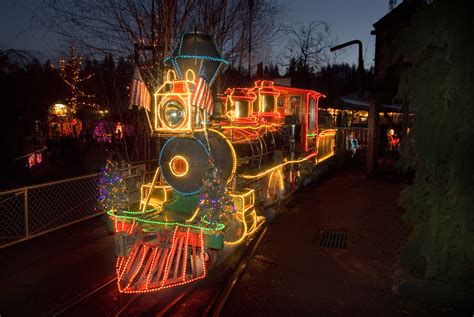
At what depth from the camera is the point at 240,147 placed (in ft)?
21.9

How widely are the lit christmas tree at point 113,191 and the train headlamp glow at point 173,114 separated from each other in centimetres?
118

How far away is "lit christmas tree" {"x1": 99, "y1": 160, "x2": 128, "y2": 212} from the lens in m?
5.47

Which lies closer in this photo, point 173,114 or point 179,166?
point 173,114

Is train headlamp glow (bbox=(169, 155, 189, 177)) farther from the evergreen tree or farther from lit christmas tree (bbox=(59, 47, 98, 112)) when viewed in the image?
lit christmas tree (bbox=(59, 47, 98, 112))

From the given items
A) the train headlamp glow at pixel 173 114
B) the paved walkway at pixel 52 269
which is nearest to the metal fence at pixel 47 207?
the paved walkway at pixel 52 269

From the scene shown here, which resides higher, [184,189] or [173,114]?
[173,114]

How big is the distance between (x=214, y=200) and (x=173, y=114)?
4.89ft

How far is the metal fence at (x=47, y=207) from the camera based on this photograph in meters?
6.39

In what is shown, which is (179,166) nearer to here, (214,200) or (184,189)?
(184,189)

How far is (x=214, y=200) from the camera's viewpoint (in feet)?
16.3

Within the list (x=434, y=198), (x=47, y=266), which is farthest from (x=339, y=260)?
(x=47, y=266)

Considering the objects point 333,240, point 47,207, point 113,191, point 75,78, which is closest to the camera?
point 113,191

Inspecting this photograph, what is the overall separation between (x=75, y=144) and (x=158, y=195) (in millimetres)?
10758

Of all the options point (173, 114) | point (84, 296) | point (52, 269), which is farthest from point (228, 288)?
point (52, 269)
